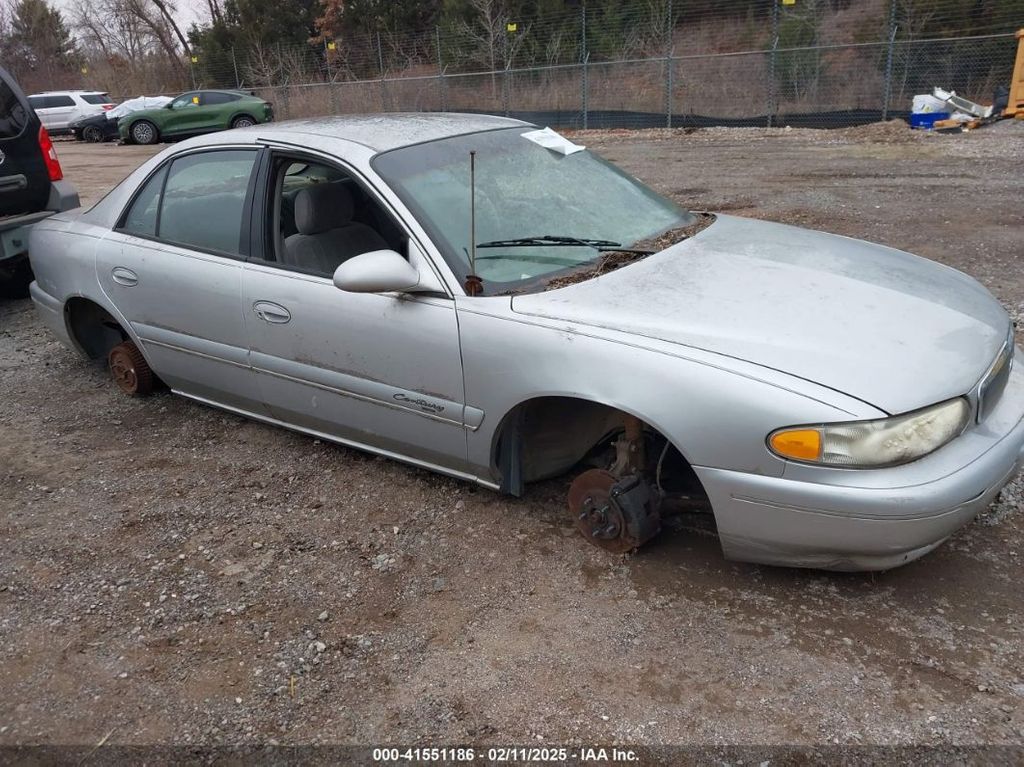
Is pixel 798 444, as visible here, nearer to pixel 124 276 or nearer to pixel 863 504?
pixel 863 504

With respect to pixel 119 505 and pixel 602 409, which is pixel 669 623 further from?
pixel 119 505

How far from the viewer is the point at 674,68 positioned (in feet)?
69.3

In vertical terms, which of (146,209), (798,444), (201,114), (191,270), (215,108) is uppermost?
(146,209)

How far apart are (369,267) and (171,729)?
160 centimetres

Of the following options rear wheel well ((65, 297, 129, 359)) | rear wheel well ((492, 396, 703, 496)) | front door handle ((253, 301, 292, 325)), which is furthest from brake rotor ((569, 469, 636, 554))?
rear wheel well ((65, 297, 129, 359))

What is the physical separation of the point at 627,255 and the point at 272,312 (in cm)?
151

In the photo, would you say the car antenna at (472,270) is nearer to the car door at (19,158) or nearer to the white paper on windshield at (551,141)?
the white paper on windshield at (551,141)

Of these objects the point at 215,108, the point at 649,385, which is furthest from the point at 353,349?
the point at 215,108

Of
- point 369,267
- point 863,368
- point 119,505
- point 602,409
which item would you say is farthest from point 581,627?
point 119,505

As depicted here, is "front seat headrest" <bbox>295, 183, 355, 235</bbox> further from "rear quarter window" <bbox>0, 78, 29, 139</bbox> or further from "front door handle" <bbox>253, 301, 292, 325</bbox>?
"rear quarter window" <bbox>0, 78, 29, 139</bbox>

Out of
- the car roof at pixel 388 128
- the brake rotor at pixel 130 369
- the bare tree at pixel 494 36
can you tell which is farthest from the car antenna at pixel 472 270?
the bare tree at pixel 494 36

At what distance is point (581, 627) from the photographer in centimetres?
266

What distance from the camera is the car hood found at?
2467 millimetres

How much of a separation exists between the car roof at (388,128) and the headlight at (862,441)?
2034 mm
